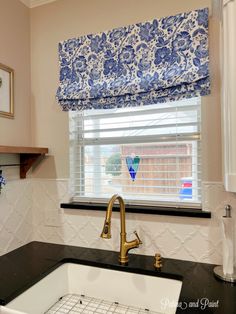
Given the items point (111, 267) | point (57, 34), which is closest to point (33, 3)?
point (57, 34)

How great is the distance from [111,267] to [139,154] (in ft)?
2.06

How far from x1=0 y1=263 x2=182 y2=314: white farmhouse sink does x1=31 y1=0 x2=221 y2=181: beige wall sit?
0.58 metres

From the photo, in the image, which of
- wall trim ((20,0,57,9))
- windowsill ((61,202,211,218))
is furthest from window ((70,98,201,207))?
wall trim ((20,0,57,9))

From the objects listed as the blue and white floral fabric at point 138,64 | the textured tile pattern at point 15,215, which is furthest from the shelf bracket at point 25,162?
the blue and white floral fabric at point 138,64

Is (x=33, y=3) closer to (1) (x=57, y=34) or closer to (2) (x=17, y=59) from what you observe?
(1) (x=57, y=34)

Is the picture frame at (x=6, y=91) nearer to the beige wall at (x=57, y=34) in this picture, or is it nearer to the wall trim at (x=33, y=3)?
the beige wall at (x=57, y=34)

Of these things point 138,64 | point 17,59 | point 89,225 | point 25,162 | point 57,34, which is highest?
point 57,34

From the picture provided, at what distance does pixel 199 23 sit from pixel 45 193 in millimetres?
1308

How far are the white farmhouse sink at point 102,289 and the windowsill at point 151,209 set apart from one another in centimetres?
31

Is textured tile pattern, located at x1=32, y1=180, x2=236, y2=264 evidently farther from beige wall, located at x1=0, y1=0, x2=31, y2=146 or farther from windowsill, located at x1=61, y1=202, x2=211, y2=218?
beige wall, located at x1=0, y1=0, x2=31, y2=146

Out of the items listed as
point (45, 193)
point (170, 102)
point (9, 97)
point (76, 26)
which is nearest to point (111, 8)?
point (76, 26)

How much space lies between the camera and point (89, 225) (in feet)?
4.91

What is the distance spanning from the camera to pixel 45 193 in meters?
1.61

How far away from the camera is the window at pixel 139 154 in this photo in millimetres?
1362
